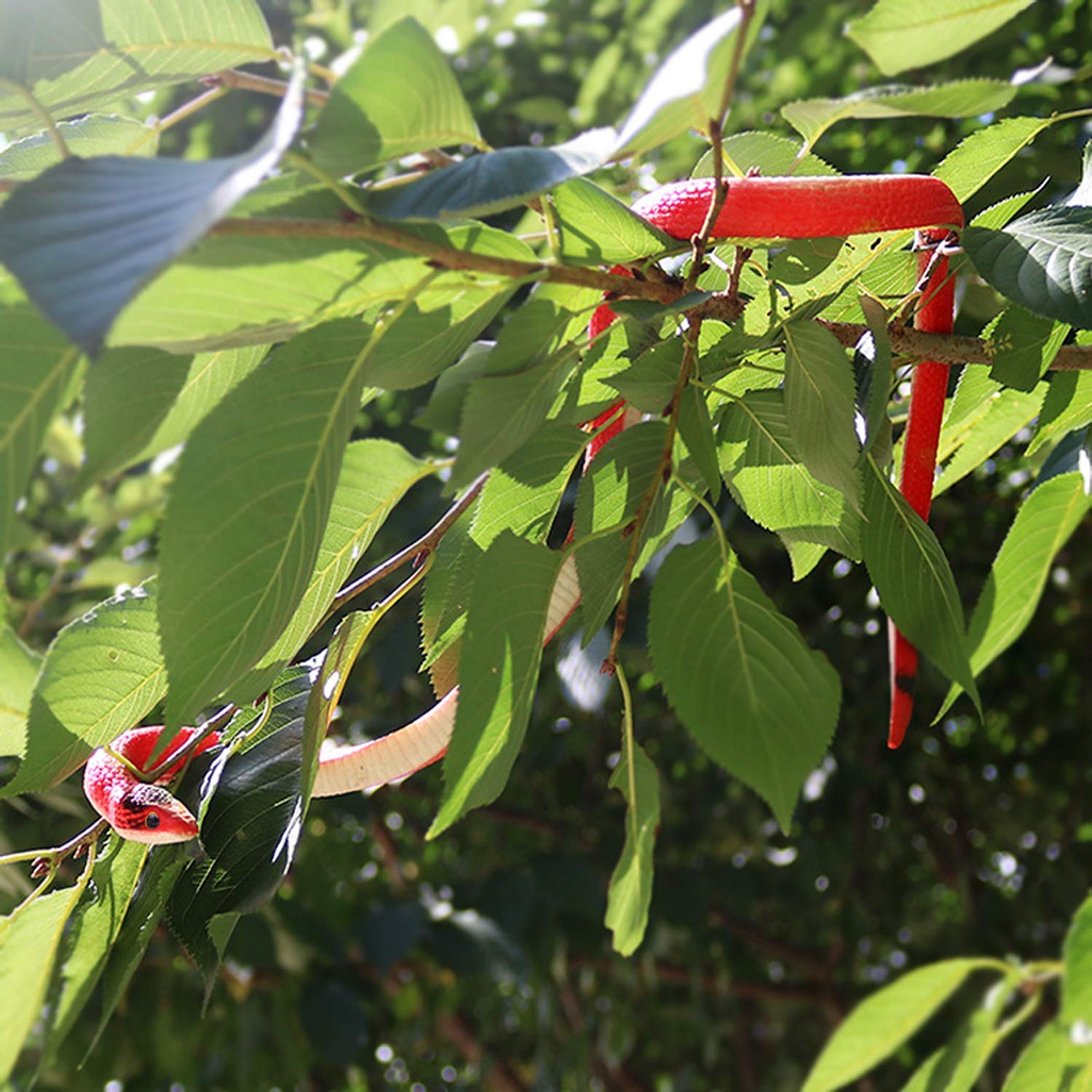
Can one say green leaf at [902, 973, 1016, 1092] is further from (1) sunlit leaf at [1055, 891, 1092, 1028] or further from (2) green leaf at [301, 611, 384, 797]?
(2) green leaf at [301, 611, 384, 797]

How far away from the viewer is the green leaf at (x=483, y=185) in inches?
9.6

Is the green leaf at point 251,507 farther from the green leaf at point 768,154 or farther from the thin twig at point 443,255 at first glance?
the green leaf at point 768,154

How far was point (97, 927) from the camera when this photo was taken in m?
0.34

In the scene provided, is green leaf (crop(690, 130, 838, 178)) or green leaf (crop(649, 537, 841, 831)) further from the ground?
green leaf (crop(690, 130, 838, 178))

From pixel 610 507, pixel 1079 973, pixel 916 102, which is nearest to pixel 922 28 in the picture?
pixel 916 102

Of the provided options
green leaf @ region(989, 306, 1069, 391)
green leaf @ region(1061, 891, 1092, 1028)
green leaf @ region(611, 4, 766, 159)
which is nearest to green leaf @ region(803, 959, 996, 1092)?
green leaf @ region(1061, 891, 1092, 1028)

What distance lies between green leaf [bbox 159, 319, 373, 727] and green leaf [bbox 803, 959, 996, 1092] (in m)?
0.28

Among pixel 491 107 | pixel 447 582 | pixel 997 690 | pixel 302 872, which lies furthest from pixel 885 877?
pixel 447 582

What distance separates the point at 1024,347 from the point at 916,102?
0.12m

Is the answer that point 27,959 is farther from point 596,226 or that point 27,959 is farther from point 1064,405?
point 1064,405

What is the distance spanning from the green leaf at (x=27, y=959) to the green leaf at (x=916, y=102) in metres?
0.28

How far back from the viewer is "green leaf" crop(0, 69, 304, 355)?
0.63 feet

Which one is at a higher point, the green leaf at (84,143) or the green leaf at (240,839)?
the green leaf at (84,143)

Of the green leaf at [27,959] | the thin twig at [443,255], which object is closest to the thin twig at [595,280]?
the thin twig at [443,255]
